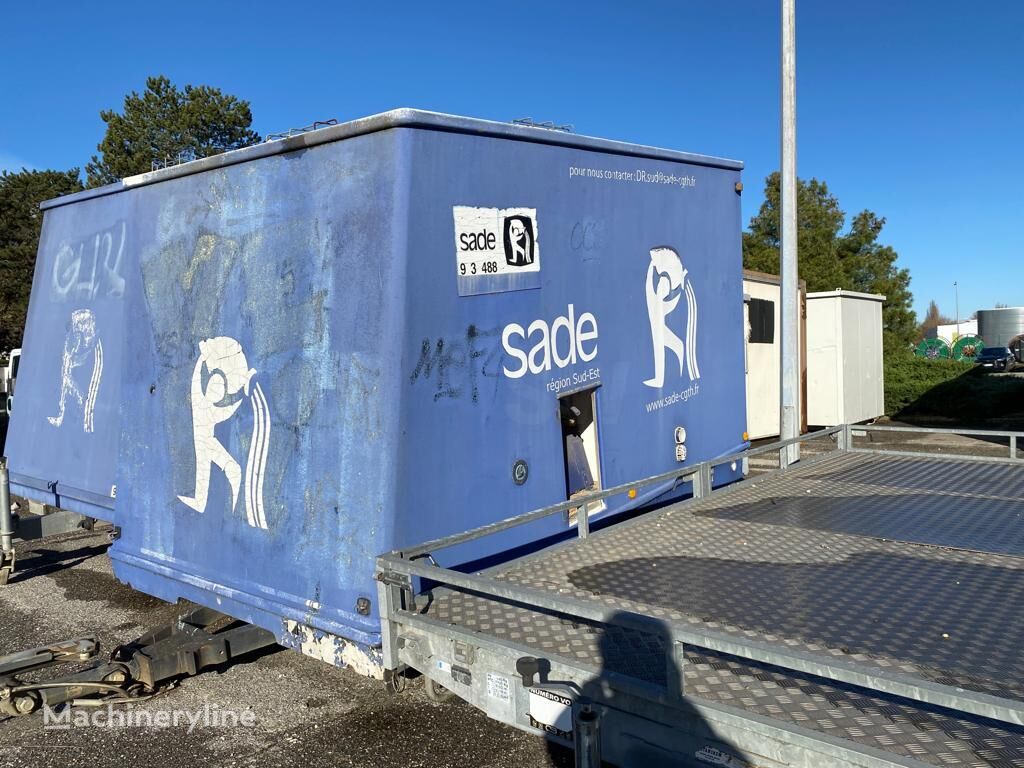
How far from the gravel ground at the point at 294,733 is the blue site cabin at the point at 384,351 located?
1.82 ft

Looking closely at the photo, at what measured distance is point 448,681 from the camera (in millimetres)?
3172

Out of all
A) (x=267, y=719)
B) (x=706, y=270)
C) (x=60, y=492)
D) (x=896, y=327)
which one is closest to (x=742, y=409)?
(x=706, y=270)

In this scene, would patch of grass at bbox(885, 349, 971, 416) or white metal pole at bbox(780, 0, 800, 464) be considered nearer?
white metal pole at bbox(780, 0, 800, 464)

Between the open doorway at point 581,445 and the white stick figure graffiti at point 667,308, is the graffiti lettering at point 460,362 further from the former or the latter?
the white stick figure graffiti at point 667,308

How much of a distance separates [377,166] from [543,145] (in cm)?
115

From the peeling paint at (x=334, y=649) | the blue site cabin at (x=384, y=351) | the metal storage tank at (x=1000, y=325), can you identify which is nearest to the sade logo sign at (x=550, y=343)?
the blue site cabin at (x=384, y=351)

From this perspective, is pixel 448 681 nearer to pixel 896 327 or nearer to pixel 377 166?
pixel 377 166

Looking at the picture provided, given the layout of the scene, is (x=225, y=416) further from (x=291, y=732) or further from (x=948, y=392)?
Answer: (x=948, y=392)

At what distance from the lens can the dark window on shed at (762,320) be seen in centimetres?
1271

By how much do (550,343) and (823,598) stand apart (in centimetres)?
197

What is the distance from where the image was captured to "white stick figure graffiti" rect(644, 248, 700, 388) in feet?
17.9

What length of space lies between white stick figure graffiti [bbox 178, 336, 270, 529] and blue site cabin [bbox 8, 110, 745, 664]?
16 millimetres

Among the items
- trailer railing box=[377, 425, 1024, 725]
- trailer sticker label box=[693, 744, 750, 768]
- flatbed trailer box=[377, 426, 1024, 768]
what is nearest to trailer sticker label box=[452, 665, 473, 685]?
flatbed trailer box=[377, 426, 1024, 768]

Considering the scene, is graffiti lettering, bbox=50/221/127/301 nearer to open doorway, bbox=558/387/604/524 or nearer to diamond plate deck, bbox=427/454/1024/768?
open doorway, bbox=558/387/604/524
